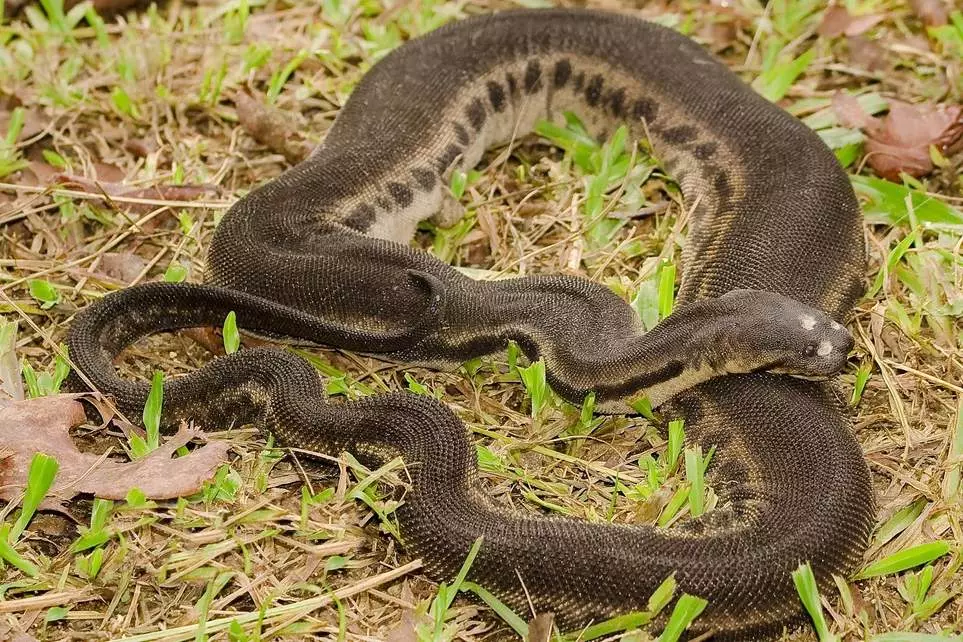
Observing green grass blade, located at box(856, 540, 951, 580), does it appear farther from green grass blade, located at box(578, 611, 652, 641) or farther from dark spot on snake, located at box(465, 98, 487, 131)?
dark spot on snake, located at box(465, 98, 487, 131)

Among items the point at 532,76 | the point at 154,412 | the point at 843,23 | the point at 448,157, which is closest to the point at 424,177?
the point at 448,157

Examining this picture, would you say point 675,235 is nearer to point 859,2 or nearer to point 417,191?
point 417,191

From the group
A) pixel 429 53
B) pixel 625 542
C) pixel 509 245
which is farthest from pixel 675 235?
pixel 625 542

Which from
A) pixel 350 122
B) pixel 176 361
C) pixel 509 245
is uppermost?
pixel 350 122

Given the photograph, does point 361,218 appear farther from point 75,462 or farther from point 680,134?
point 75,462

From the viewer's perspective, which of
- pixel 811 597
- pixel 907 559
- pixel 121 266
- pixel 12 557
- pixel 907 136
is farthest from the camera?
pixel 907 136

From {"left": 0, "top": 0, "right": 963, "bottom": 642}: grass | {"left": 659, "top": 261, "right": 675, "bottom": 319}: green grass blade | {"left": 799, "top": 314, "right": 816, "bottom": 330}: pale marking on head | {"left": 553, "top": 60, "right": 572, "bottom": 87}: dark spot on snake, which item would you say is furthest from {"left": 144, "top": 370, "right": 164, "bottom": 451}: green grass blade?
{"left": 553, "top": 60, "right": 572, "bottom": 87}: dark spot on snake

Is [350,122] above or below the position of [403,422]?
above
